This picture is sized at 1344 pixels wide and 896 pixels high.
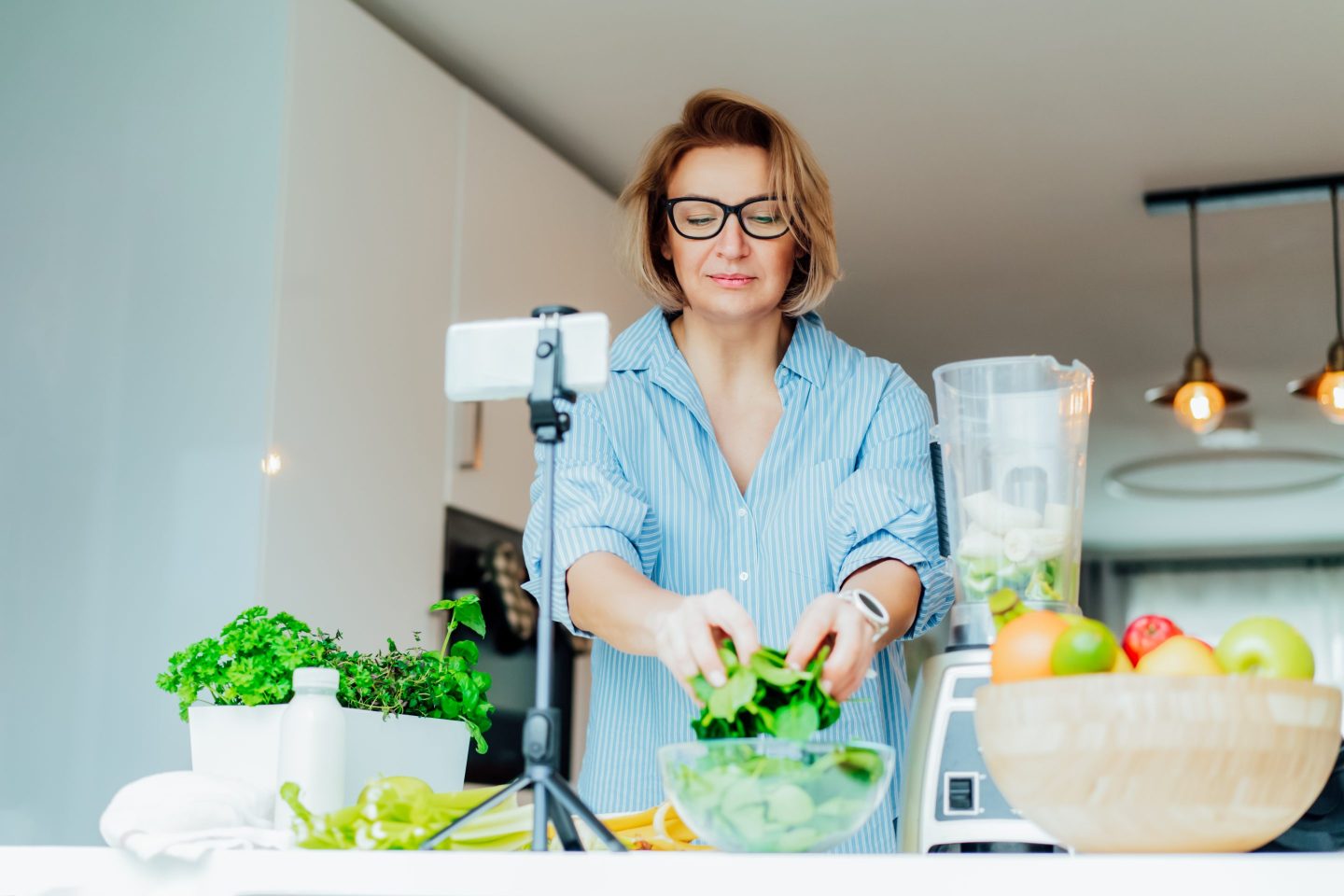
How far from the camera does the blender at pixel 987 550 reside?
0.98 metres

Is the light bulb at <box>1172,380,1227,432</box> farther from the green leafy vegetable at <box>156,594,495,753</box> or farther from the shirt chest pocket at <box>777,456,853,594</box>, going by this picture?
the green leafy vegetable at <box>156,594,495,753</box>

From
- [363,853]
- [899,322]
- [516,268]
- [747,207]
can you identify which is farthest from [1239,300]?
[363,853]

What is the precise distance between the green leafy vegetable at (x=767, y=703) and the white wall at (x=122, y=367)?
5.26ft

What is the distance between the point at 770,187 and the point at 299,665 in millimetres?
683

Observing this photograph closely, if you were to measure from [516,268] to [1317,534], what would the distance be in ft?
20.0

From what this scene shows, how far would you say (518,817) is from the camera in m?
0.91

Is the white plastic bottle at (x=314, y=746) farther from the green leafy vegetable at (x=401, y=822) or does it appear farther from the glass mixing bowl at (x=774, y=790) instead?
the glass mixing bowl at (x=774, y=790)

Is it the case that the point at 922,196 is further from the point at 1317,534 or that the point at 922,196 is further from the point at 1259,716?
the point at 1317,534

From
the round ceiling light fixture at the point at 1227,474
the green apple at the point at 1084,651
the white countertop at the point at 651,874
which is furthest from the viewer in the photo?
the round ceiling light fixture at the point at 1227,474

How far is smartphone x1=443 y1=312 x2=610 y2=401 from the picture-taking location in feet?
2.82

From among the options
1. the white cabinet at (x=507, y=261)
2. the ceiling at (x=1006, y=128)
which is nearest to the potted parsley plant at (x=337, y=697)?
the white cabinet at (x=507, y=261)

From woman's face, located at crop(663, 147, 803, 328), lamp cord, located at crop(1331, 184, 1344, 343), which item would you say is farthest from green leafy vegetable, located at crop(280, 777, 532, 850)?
lamp cord, located at crop(1331, 184, 1344, 343)

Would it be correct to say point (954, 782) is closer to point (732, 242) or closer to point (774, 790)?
point (774, 790)

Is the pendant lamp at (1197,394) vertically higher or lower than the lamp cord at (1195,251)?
lower
